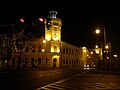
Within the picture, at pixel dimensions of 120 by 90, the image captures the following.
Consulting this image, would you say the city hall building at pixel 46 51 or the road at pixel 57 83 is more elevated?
the city hall building at pixel 46 51

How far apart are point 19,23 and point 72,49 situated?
7552cm

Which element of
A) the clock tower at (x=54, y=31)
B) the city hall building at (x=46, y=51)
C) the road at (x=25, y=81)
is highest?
the clock tower at (x=54, y=31)

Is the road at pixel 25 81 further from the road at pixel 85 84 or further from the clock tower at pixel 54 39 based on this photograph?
the clock tower at pixel 54 39

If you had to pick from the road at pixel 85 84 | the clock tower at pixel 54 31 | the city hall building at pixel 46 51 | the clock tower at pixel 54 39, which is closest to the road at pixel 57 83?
the road at pixel 85 84

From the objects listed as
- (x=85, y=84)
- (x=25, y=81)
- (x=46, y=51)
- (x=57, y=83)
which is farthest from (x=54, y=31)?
(x=85, y=84)

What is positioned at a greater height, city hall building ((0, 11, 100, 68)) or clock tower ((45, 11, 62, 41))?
clock tower ((45, 11, 62, 41))

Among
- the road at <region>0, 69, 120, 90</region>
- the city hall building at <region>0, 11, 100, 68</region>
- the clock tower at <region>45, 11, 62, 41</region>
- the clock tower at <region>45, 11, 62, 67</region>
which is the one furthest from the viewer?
the clock tower at <region>45, 11, 62, 41</region>

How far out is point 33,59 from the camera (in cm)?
8169

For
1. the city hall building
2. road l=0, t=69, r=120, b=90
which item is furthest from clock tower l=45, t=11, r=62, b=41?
road l=0, t=69, r=120, b=90

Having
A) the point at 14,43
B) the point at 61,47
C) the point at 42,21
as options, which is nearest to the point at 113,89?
the point at 42,21

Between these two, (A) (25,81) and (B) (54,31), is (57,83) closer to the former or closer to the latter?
(A) (25,81)

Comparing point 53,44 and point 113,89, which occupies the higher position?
point 53,44

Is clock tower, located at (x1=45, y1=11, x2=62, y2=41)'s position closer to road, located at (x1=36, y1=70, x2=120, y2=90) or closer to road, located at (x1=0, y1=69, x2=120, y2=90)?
road, located at (x1=0, y1=69, x2=120, y2=90)

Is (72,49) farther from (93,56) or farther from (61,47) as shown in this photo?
(93,56)
